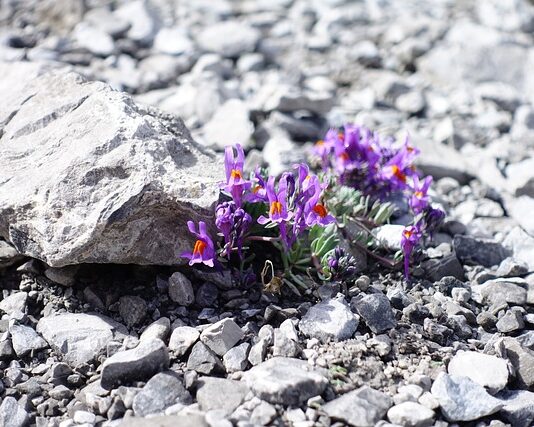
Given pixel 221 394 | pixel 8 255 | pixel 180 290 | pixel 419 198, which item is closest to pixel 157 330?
pixel 180 290

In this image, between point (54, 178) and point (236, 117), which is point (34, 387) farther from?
point (236, 117)

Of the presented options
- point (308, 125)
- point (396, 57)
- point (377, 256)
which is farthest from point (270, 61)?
point (377, 256)

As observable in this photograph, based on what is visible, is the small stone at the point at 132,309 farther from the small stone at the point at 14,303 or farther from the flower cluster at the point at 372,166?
the flower cluster at the point at 372,166

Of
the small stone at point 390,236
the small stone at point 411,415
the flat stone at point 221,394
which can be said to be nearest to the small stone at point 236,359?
the flat stone at point 221,394

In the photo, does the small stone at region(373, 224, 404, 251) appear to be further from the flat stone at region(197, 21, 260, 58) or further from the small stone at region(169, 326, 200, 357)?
the flat stone at region(197, 21, 260, 58)

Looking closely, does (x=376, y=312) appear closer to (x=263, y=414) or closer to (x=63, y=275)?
(x=263, y=414)

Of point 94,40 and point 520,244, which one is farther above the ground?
point 94,40
